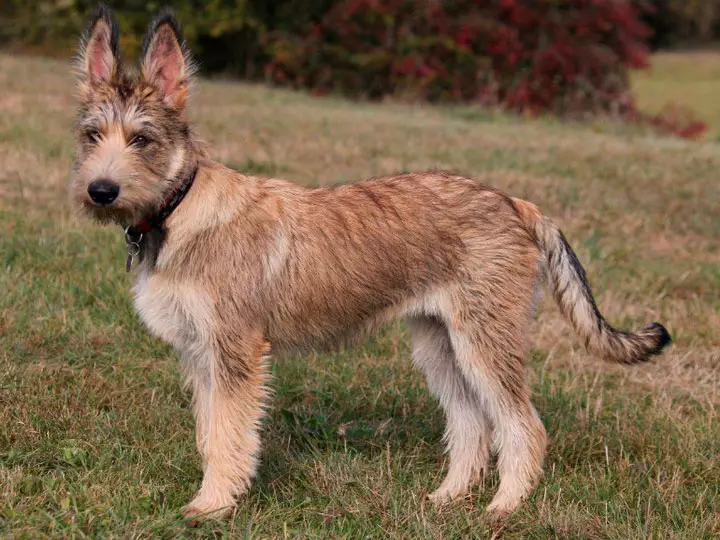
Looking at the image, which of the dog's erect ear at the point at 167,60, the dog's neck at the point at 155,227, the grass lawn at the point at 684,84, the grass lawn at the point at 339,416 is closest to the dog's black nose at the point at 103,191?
the dog's neck at the point at 155,227

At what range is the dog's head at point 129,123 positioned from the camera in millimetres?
4207

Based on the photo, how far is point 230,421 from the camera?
4.39 meters

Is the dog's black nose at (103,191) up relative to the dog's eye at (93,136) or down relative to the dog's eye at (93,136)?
down

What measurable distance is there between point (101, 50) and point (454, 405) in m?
2.63

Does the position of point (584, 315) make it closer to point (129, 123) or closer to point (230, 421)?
point (230, 421)

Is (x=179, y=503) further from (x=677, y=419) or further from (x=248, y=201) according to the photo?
(x=677, y=419)

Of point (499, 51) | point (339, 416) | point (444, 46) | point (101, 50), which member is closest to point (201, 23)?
point (444, 46)

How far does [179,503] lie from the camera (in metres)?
4.48

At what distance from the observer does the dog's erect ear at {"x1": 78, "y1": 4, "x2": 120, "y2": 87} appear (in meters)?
4.48

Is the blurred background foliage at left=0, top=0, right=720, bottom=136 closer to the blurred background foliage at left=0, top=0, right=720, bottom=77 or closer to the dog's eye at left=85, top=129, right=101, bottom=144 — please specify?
the blurred background foliage at left=0, top=0, right=720, bottom=77

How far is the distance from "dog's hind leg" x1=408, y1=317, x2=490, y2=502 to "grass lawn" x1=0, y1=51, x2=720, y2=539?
0.16 m

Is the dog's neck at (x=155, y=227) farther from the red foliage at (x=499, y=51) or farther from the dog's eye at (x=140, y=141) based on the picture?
the red foliage at (x=499, y=51)

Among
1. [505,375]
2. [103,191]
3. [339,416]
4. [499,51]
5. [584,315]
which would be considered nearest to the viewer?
[103,191]

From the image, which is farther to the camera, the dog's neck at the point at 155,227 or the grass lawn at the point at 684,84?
the grass lawn at the point at 684,84
